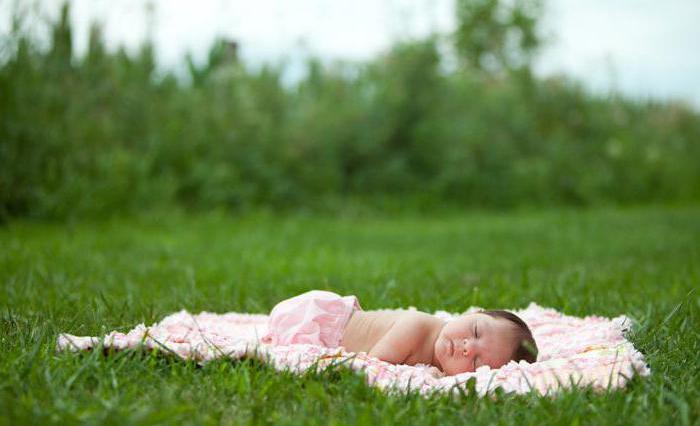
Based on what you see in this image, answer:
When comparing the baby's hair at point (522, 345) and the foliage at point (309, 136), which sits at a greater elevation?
the foliage at point (309, 136)

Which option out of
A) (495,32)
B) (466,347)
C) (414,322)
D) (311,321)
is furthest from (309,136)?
(495,32)

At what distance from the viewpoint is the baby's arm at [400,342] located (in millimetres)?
2512

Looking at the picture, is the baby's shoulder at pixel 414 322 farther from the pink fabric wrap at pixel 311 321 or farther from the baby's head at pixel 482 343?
the pink fabric wrap at pixel 311 321

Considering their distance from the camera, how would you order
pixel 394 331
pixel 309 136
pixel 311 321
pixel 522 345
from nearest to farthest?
pixel 522 345
pixel 394 331
pixel 311 321
pixel 309 136

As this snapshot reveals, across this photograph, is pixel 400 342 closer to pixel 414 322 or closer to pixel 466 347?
pixel 414 322

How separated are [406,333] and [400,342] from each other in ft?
0.11

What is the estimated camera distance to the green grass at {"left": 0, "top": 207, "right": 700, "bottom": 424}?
184 centimetres

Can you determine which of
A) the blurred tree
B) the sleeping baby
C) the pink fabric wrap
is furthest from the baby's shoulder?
the blurred tree

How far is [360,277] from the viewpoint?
4227 mm

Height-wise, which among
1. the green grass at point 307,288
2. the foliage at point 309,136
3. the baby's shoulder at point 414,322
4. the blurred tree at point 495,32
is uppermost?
the blurred tree at point 495,32

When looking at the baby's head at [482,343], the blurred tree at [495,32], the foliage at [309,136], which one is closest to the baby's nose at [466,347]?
the baby's head at [482,343]

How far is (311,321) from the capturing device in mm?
2670

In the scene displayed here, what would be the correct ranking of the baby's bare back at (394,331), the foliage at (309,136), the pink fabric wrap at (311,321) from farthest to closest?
the foliage at (309,136) < the pink fabric wrap at (311,321) < the baby's bare back at (394,331)

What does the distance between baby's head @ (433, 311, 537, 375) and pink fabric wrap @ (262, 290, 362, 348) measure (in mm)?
366
